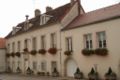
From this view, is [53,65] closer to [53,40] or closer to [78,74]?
[53,40]

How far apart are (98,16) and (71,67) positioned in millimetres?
7107

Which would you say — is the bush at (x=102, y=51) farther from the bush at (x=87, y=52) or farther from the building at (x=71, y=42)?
the bush at (x=87, y=52)

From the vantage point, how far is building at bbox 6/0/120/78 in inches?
1057

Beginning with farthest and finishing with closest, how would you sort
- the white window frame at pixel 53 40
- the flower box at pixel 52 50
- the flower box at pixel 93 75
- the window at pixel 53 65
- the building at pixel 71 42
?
the white window frame at pixel 53 40 → the window at pixel 53 65 → the flower box at pixel 52 50 → the flower box at pixel 93 75 → the building at pixel 71 42

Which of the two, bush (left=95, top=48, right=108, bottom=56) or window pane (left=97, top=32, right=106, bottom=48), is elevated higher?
window pane (left=97, top=32, right=106, bottom=48)

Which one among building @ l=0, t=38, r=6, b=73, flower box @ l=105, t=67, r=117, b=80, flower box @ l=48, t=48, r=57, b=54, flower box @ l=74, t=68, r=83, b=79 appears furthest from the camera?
building @ l=0, t=38, r=6, b=73

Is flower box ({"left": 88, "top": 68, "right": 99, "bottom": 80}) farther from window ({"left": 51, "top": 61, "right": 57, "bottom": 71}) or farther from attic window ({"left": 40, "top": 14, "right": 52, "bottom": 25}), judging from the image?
attic window ({"left": 40, "top": 14, "right": 52, "bottom": 25})

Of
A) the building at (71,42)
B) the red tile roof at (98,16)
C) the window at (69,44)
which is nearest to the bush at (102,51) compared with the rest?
the building at (71,42)

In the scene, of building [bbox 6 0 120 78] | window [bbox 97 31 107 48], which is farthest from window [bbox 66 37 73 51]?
window [bbox 97 31 107 48]

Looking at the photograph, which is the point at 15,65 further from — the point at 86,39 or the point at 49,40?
the point at 86,39

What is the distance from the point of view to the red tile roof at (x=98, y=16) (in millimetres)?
27411

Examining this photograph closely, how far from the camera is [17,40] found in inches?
1900

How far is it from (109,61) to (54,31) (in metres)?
11.4

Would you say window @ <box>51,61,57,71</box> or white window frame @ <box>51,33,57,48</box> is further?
white window frame @ <box>51,33,57,48</box>
